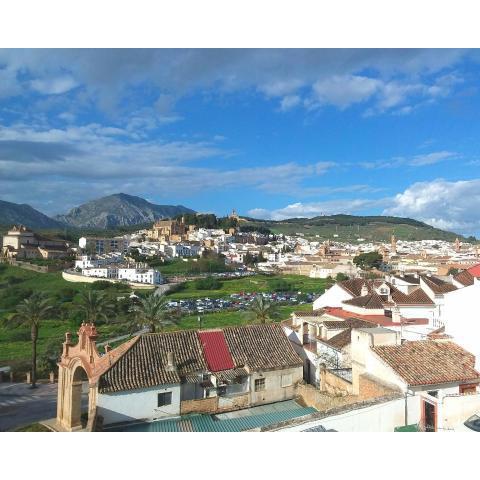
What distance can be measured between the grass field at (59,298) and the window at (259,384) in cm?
1181

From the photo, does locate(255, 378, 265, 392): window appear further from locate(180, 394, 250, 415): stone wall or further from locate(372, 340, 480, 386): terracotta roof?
locate(372, 340, 480, 386): terracotta roof

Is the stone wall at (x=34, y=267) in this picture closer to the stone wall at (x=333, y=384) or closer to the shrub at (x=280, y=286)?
the shrub at (x=280, y=286)

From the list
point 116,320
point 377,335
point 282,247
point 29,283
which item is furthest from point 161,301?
point 282,247

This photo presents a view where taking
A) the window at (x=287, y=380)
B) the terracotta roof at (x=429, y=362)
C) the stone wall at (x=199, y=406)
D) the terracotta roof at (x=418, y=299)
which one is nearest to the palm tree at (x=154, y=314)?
the window at (x=287, y=380)

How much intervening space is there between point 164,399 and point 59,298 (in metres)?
48.7

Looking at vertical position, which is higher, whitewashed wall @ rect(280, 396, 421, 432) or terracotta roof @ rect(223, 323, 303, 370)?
terracotta roof @ rect(223, 323, 303, 370)

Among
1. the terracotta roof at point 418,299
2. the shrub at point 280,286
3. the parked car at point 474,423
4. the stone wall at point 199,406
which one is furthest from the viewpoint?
the shrub at point 280,286

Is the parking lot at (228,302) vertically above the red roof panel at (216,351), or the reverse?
the red roof panel at (216,351)

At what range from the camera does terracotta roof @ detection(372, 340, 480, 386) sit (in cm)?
1237

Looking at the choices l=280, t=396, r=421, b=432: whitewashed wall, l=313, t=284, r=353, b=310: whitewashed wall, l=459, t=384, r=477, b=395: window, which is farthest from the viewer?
l=313, t=284, r=353, b=310: whitewashed wall

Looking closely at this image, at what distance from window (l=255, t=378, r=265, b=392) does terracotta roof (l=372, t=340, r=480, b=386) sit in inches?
153

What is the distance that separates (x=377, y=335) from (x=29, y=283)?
217 ft

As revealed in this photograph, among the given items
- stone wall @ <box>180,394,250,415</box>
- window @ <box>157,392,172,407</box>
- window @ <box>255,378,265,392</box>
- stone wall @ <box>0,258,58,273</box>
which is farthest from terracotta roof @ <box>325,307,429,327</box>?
stone wall @ <box>0,258,58,273</box>

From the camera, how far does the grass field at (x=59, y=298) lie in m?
37.4
